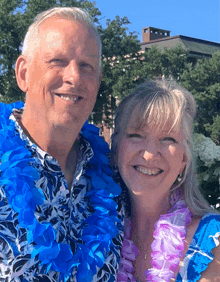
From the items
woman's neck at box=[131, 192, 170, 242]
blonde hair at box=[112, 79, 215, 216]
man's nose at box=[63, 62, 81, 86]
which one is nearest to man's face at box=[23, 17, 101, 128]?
man's nose at box=[63, 62, 81, 86]

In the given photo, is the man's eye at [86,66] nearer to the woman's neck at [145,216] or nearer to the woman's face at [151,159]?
the woman's face at [151,159]

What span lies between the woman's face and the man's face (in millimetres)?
427

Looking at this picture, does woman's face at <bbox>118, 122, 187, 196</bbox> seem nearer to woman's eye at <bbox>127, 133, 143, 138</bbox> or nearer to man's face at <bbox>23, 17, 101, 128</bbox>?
woman's eye at <bbox>127, 133, 143, 138</bbox>

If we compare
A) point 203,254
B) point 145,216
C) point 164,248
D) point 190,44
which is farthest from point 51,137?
point 190,44

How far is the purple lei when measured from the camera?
2.16 meters

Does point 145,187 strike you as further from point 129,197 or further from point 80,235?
point 80,235

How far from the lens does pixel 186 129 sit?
2256 millimetres

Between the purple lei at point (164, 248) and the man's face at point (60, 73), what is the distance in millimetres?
843

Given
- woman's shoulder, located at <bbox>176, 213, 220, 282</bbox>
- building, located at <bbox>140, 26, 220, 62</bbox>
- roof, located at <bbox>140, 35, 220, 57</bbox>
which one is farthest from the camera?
roof, located at <bbox>140, 35, 220, 57</bbox>

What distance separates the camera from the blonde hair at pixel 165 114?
7.24ft

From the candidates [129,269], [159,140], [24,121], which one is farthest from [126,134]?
[129,269]

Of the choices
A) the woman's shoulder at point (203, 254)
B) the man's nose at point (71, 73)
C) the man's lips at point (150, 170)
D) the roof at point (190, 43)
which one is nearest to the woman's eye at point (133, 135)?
the man's lips at point (150, 170)

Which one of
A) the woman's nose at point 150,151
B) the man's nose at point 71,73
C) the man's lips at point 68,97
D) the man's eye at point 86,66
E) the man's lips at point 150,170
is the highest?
the man's eye at point 86,66

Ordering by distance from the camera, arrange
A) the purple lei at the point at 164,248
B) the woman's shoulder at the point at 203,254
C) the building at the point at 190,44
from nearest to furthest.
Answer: the woman's shoulder at the point at 203,254, the purple lei at the point at 164,248, the building at the point at 190,44
